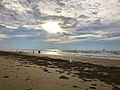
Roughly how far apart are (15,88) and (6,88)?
442mm

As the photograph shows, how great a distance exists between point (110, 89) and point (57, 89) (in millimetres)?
3075

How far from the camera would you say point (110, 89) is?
7.89 meters

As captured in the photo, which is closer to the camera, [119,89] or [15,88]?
[15,88]

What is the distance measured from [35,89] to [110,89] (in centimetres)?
423

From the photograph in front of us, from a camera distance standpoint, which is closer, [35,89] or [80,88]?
[35,89]

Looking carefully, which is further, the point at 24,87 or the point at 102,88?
the point at 102,88

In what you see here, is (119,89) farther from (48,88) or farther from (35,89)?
(35,89)

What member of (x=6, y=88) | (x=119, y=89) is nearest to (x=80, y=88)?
(x=119, y=89)

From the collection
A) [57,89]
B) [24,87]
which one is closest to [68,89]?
[57,89]

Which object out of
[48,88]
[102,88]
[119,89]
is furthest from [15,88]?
[119,89]

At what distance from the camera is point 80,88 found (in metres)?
7.79

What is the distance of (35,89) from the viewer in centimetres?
714

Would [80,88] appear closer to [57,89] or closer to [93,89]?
[93,89]

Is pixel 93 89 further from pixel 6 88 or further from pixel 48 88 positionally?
pixel 6 88
